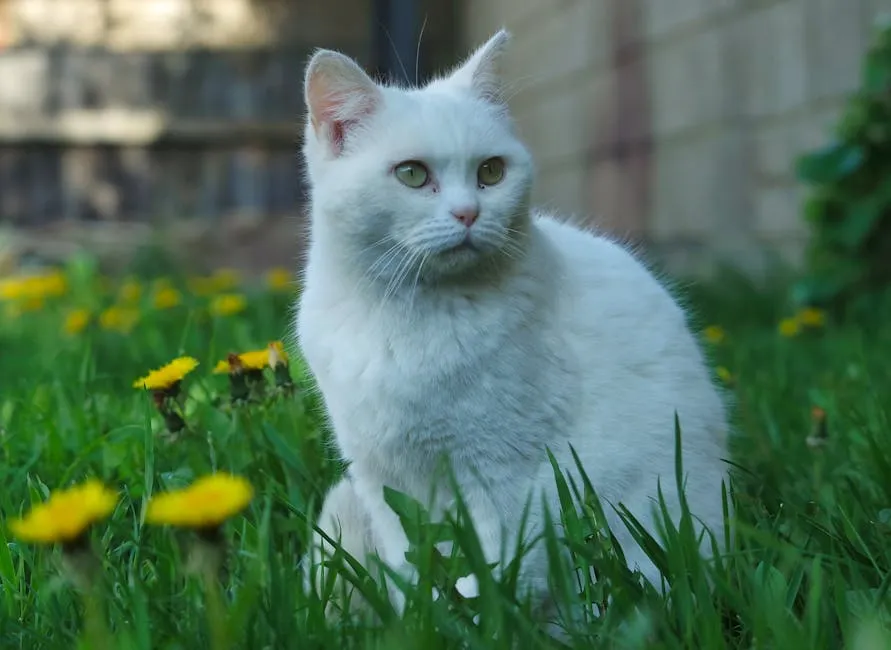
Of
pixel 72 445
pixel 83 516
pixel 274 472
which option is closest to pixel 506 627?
pixel 83 516

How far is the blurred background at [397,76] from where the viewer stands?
181 inches

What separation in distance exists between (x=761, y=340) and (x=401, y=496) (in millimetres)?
2525

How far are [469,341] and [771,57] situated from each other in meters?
3.38

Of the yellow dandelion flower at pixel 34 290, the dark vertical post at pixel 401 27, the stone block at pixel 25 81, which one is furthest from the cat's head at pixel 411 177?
the stone block at pixel 25 81

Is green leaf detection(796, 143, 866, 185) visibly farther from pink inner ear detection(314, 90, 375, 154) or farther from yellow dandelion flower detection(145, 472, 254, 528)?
yellow dandelion flower detection(145, 472, 254, 528)

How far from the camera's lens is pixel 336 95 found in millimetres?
1793

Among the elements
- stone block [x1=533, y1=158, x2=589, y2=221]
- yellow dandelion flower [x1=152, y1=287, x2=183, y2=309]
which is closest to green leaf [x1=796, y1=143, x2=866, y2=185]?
yellow dandelion flower [x1=152, y1=287, x2=183, y2=309]

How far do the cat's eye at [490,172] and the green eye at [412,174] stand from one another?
98mm

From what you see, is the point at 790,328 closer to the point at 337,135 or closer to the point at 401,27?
the point at 337,135

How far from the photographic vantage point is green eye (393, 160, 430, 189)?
170 centimetres

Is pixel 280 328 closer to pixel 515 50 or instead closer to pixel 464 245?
pixel 464 245

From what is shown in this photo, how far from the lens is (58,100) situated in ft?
25.2

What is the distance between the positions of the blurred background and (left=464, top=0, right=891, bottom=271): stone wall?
Result: 1 centimetres

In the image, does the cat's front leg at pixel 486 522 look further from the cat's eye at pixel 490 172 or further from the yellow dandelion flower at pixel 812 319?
the yellow dandelion flower at pixel 812 319
